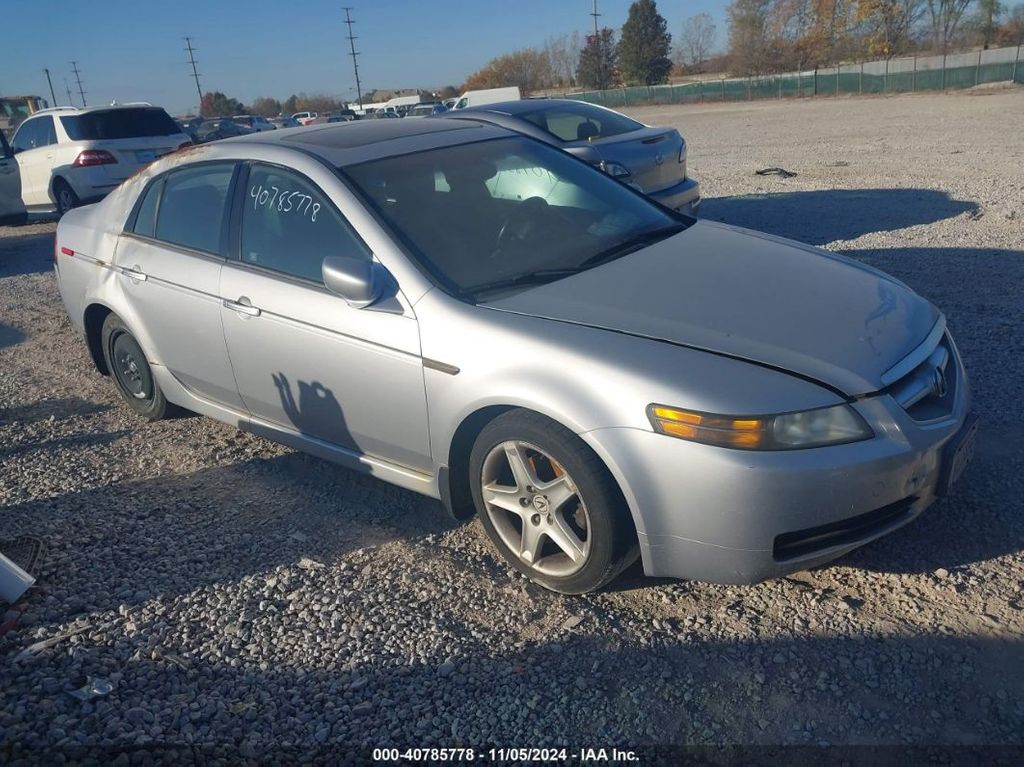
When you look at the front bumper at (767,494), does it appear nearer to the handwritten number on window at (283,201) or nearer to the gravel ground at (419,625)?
the gravel ground at (419,625)

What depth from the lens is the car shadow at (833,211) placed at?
28.5 ft

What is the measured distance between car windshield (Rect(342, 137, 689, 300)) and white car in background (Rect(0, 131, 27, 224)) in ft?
35.8

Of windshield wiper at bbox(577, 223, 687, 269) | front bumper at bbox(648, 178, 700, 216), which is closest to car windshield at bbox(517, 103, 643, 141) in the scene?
front bumper at bbox(648, 178, 700, 216)

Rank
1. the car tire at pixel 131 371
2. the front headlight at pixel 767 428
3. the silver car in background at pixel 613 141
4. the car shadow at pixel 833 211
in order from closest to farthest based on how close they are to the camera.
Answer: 1. the front headlight at pixel 767 428
2. the car tire at pixel 131 371
3. the silver car in background at pixel 613 141
4. the car shadow at pixel 833 211

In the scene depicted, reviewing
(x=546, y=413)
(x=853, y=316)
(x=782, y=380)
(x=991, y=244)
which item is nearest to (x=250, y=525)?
(x=546, y=413)

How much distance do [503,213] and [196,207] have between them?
172cm

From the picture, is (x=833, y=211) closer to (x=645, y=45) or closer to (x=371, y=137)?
(x=371, y=137)

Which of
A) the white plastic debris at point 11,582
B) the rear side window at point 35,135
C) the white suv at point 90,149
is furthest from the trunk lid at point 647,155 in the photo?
the rear side window at point 35,135

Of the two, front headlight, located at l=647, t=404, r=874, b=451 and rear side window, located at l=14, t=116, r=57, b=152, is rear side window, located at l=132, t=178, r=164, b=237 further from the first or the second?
rear side window, located at l=14, t=116, r=57, b=152

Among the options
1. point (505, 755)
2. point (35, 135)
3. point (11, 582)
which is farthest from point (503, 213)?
point (35, 135)

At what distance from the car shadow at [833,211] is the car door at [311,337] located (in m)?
5.74

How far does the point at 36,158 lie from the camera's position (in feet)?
43.3

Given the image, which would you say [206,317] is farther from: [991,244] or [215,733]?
[991,244]

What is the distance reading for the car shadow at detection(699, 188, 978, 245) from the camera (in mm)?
8688
